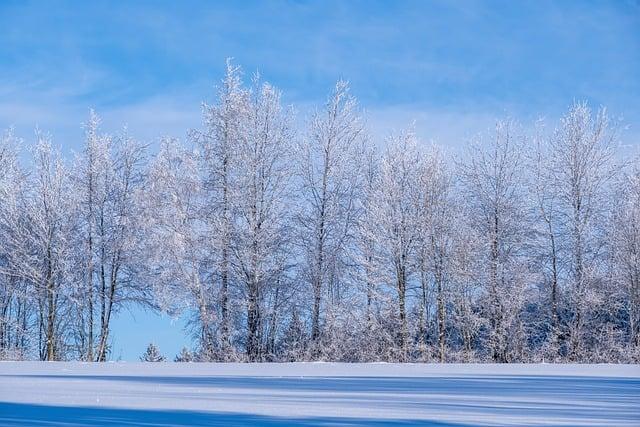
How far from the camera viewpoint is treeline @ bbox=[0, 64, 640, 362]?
76.1 ft

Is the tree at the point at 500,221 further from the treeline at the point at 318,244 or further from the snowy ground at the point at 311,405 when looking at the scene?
the snowy ground at the point at 311,405

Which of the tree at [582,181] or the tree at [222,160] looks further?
the tree at [582,181]

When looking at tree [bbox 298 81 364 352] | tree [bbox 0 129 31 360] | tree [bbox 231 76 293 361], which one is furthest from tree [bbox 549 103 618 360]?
tree [bbox 0 129 31 360]

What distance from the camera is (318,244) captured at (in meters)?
Answer: 23.7

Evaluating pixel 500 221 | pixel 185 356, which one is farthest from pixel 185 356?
pixel 500 221

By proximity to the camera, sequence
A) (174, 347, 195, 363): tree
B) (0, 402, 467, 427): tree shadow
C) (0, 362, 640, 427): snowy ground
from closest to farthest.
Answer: (0, 402, 467, 427): tree shadow
(0, 362, 640, 427): snowy ground
(174, 347, 195, 363): tree

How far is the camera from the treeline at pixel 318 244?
23188 mm

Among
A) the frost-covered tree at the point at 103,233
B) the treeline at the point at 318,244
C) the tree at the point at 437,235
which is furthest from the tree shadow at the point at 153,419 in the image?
the tree at the point at 437,235

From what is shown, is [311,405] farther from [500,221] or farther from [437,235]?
[500,221]

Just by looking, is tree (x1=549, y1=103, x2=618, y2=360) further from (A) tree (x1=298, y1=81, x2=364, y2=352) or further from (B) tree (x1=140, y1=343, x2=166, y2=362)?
(B) tree (x1=140, y1=343, x2=166, y2=362)

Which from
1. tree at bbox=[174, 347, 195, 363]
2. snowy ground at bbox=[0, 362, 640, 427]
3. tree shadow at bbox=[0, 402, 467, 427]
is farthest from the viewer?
tree at bbox=[174, 347, 195, 363]

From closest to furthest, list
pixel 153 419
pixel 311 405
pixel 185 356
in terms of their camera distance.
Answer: pixel 153 419 < pixel 311 405 < pixel 185 356

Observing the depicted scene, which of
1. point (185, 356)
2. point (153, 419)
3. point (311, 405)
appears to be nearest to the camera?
point (153, 419)

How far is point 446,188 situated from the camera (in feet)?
83.6
